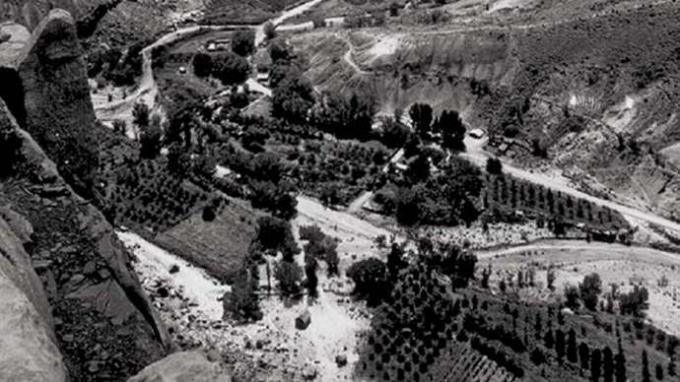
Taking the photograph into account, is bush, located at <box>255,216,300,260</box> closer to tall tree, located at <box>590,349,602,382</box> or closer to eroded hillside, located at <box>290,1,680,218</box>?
eroded hillside, located at <box>290,1,680,218</box>

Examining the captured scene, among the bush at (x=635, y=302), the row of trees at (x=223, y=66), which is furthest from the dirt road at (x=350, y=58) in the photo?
the bush at (x=635, y=302)

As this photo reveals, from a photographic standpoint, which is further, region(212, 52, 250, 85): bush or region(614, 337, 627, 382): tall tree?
region(212, 52, 250, 85): bush

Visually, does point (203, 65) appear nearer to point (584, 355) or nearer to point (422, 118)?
point (422, 118)

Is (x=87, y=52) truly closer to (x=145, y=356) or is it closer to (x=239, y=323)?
(x=239, y=323)

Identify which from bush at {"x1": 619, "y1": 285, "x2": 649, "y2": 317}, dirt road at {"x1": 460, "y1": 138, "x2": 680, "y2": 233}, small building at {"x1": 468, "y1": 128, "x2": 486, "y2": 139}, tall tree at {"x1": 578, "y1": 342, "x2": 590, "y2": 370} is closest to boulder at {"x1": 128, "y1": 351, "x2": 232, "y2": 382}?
tall tree at {"x1": 578, "y1": 342, "x2": 590, "y2": 370}

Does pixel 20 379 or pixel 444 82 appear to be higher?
pixel 20 379

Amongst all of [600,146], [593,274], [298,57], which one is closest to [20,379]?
[593,274]

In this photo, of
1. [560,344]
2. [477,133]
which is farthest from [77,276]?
[477,133]

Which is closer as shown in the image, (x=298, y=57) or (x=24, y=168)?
(x=24, y=168)
